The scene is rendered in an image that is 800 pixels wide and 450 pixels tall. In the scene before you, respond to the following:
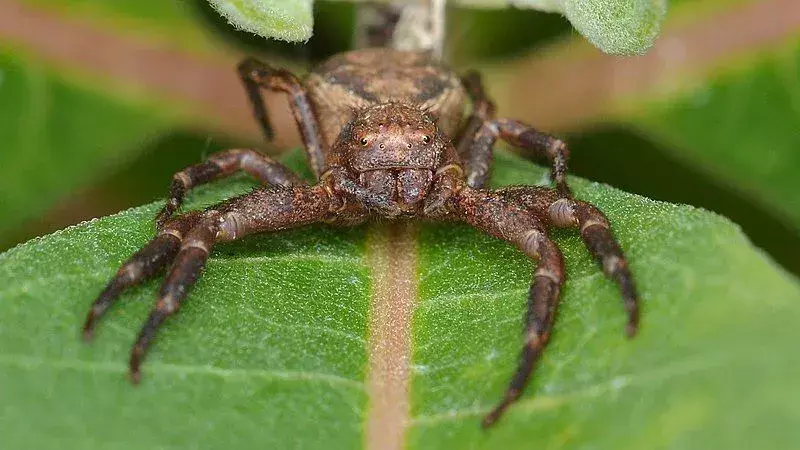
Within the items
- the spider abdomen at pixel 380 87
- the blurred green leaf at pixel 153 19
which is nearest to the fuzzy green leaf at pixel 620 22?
the spider abdomen at pixel 380 87

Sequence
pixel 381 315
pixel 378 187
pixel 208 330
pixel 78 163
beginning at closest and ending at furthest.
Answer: pixel 208 330, pixel 381 315, pixel 378 187, pixel 78 163

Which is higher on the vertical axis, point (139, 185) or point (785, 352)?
point (785, 352)

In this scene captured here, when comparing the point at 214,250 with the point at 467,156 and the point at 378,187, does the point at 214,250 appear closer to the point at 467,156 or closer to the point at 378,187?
the point at 378,187

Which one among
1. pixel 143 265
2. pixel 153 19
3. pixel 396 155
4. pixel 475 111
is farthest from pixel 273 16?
pixel 153 19

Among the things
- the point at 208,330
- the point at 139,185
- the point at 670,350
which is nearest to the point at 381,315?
the point at 208,330

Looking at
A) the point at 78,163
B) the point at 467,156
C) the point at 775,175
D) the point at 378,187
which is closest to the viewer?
the point at 378,187

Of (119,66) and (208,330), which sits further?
(119,66)

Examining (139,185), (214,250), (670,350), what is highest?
(670,350)

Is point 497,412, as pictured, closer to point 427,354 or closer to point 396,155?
point 427,354
